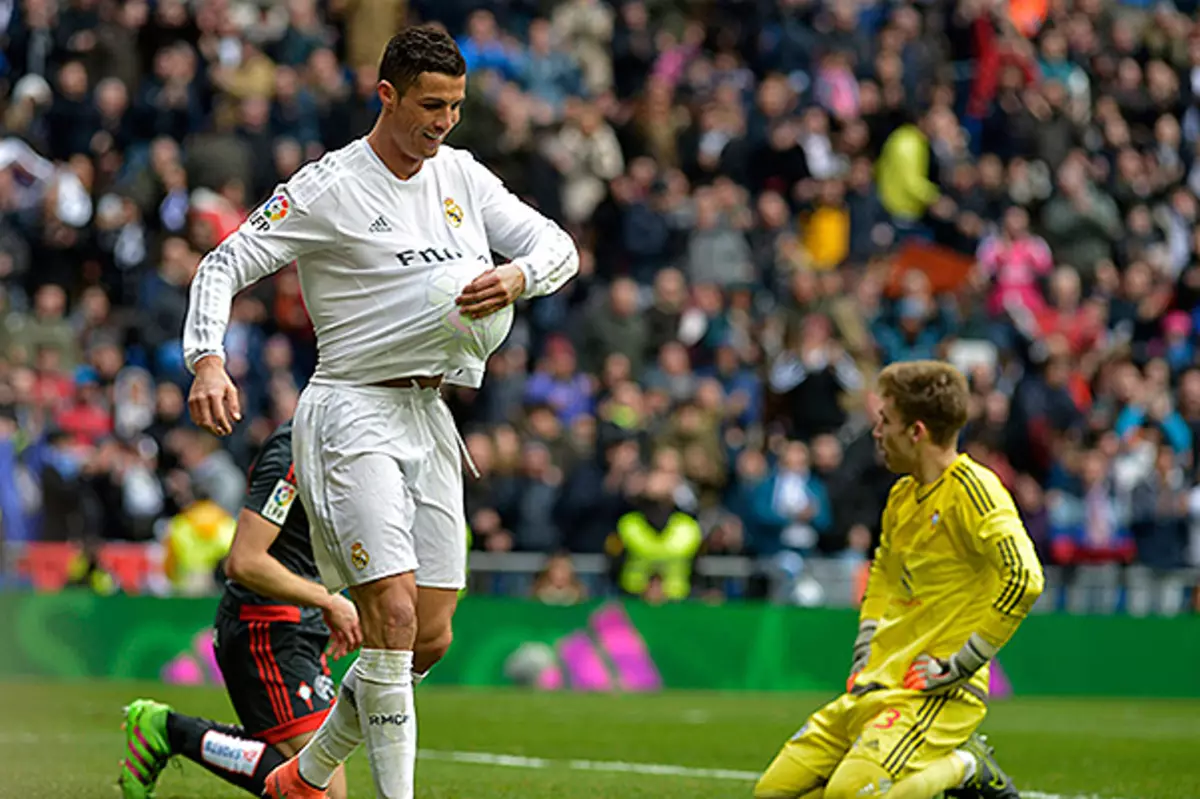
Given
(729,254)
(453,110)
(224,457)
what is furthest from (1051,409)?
(453,110)

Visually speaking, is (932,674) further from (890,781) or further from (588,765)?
(588,765)

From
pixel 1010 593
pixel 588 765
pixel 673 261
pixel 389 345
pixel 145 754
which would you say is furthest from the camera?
pixel 673 261

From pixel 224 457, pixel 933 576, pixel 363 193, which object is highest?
pixel 363 193

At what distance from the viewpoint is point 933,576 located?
828cm

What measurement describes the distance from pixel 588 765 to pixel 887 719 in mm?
3783

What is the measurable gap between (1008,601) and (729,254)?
14.7 metres

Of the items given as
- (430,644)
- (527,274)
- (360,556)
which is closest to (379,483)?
(360,556)

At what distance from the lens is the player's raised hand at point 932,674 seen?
26.1 feet

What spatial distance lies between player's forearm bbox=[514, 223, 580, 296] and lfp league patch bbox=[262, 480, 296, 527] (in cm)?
155

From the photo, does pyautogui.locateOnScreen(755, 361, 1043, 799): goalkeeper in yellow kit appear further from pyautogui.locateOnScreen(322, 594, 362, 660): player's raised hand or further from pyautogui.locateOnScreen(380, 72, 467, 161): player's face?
pyautogui.locateOnScreen(380, 72, 467, 161): player's face

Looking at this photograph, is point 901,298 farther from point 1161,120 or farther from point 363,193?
point 363,193

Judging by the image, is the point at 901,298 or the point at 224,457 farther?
the point at 901,298

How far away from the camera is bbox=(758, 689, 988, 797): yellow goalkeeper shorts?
7.99m

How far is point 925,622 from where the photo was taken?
8.28 m
